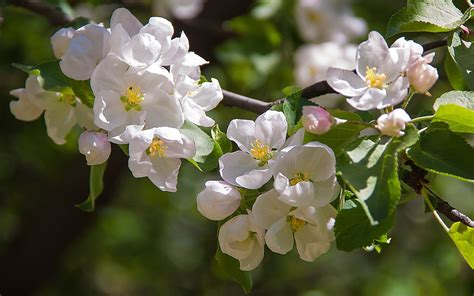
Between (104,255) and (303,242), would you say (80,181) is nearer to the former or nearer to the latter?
(104,255)

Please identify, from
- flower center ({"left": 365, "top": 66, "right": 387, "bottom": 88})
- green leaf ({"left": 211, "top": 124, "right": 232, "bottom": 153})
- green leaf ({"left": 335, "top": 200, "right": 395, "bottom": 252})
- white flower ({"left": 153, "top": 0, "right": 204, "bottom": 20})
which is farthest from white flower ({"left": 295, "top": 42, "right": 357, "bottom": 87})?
green leaf ({"left": 335, "top": 200, "right": 395, "bottom": 252})

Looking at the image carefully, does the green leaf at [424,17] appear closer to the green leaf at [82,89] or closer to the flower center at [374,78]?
the flower center at [374,78]

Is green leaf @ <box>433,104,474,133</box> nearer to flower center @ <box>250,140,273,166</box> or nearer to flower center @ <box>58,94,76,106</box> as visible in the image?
flower center @ <box>250,140,273,166</box>

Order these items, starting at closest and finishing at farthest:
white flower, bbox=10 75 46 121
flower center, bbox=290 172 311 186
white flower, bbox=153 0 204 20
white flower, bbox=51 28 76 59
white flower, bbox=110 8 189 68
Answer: flower center, bbox=290 172 311 186
white flower, bbox=110 8 189 68
white flower, bbox=51 28 76 59
white flower, bbox=10 75 46 121
white flower, bbox=153 0 204 20

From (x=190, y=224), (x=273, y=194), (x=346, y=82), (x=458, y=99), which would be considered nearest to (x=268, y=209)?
(x=273, y=194)

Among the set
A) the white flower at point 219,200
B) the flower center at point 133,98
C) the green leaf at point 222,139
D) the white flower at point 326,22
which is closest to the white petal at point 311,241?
the white flower at point 219,200

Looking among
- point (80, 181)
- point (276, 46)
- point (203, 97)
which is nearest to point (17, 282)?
point (80, 181)
